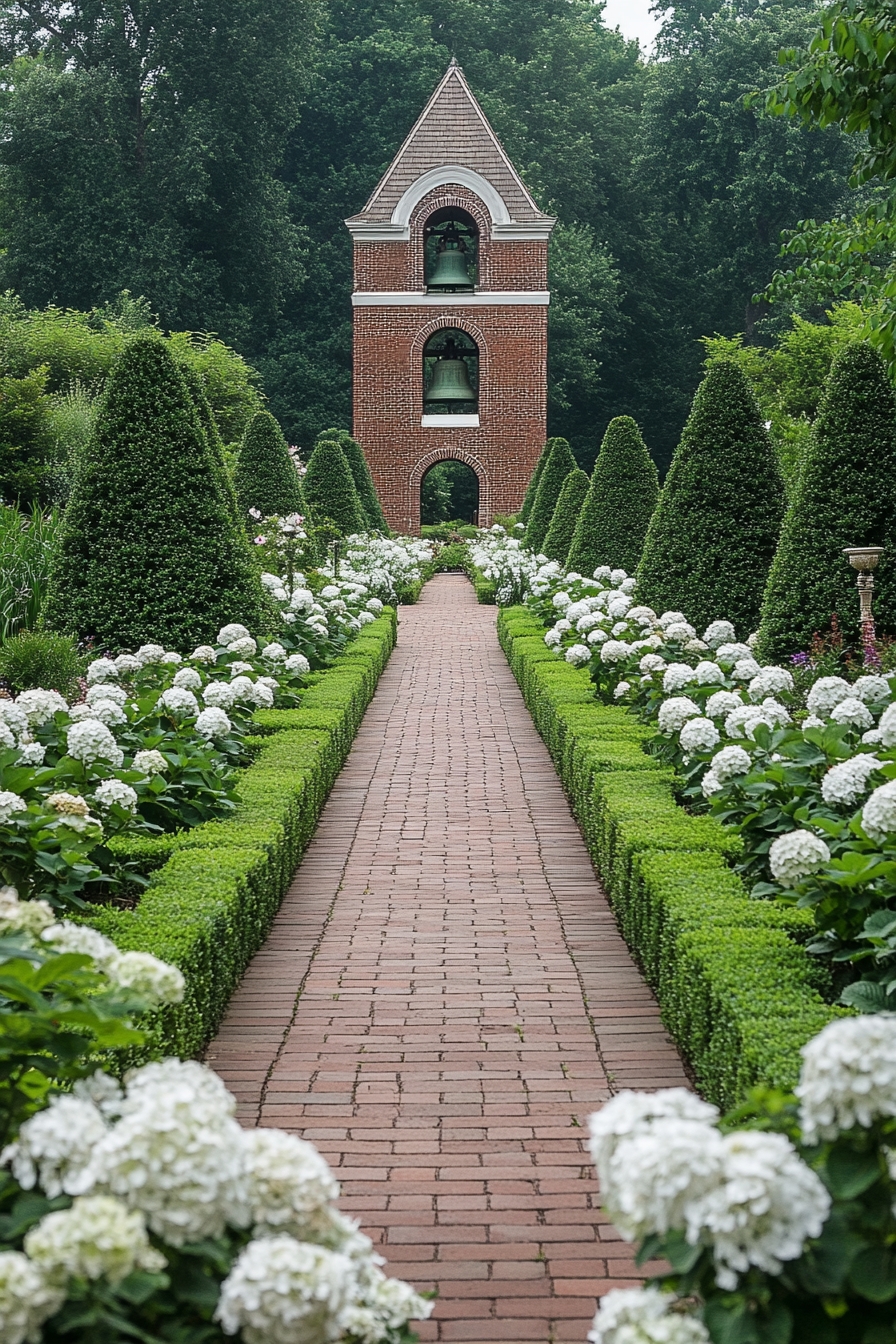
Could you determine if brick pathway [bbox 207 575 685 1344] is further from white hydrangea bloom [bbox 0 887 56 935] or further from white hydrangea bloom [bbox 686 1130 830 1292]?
white hydrangea bloom [bbox 686 1130 830 1292]

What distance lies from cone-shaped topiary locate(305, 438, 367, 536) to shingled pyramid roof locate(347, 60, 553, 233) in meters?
8.63

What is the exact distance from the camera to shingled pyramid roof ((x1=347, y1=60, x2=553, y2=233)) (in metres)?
28.6

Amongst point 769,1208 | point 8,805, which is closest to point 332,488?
point 8,805

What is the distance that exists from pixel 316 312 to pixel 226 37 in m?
7.35

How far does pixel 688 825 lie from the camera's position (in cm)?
574

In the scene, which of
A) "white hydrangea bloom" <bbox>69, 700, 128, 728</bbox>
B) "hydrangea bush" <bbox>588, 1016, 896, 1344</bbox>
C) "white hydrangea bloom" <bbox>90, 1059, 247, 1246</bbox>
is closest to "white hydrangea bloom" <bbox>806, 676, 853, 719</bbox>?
"white hydrangea bloom" <bbox>69, 700, 128, 728</bbox>

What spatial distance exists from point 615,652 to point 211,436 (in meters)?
3.75

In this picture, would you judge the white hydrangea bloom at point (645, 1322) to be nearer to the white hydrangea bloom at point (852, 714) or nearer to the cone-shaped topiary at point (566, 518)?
the white hydrangea bloom at point (852, 714)

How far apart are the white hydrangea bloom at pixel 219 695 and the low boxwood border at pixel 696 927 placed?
1.86 meters

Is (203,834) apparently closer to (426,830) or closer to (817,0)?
(426,830)

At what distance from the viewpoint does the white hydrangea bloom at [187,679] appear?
7059 millimetres

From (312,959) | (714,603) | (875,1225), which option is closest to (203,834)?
(312,959)

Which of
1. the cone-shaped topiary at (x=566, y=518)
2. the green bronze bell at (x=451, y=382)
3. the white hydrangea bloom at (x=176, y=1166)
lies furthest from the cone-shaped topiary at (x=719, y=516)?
the green bronze bell at (x=451, y=382)

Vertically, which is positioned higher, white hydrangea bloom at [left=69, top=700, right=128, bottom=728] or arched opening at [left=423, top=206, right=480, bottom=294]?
arched opening at [left=423, top=206, right=480, bottom=294]
